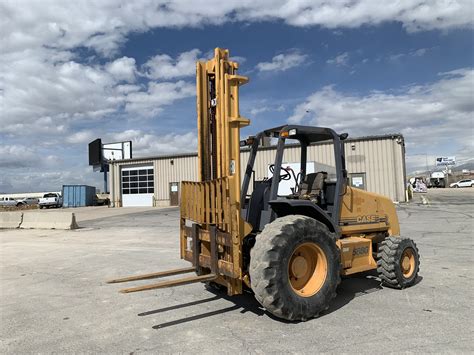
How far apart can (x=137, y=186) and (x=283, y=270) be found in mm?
37124

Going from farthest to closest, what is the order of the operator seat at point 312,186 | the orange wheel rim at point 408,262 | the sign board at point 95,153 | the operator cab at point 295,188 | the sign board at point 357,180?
the sign board at point 95,153 → the sign board at point 357,180 → the orange wheel rim at point 408,262 → the operator seat at point 312,186 → the operator cab at point 295,188

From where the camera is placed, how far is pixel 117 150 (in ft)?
164

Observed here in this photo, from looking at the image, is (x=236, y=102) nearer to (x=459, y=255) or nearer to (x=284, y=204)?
(x=284, y=204)

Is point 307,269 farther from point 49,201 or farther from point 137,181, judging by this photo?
point 49,201

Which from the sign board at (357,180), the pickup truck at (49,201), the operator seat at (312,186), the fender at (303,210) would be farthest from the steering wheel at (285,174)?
the pickup truck at (49,201)

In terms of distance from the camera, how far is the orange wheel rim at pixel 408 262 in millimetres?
6887

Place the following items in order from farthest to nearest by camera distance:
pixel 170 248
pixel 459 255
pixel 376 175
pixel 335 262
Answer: pixel 376 175, pixel 170 248, pixel 459 255, pixel 335 262

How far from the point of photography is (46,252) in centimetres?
1211

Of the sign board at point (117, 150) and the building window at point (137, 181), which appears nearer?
the building window at point (137, 181)

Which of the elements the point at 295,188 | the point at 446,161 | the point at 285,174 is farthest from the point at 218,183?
the point at 446,161

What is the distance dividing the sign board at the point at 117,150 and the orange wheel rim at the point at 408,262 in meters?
45.4

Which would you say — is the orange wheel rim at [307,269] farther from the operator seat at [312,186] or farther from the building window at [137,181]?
the building window at [137,181]

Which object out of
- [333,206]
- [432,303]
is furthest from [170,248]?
[432,303]

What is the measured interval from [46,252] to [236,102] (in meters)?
9.07
